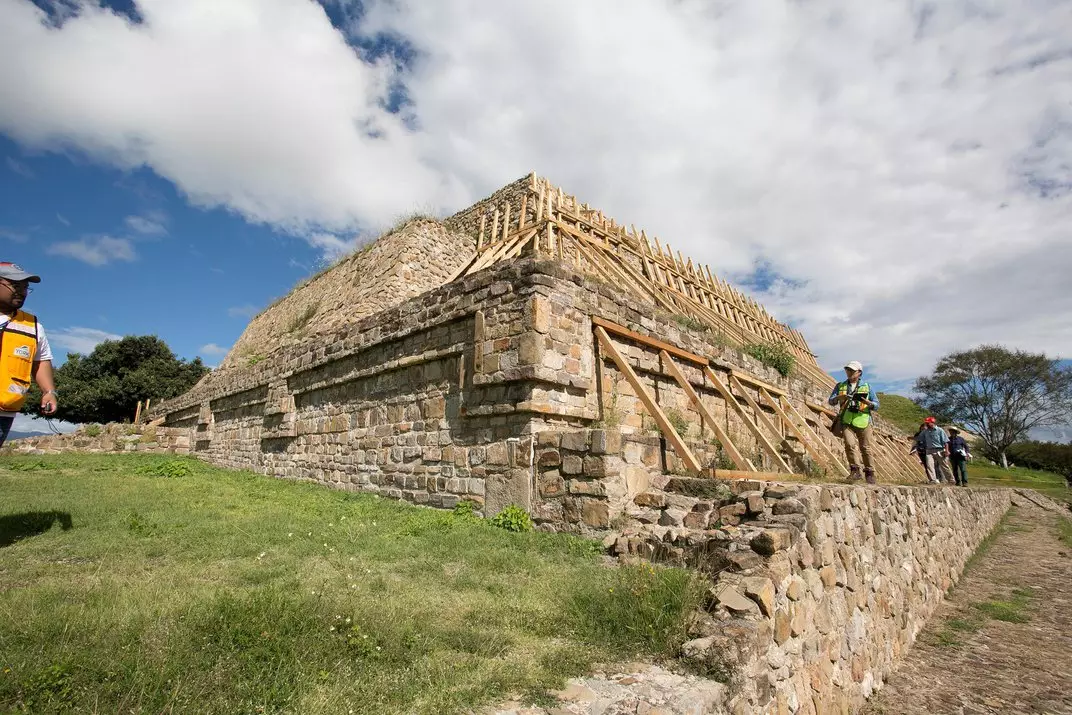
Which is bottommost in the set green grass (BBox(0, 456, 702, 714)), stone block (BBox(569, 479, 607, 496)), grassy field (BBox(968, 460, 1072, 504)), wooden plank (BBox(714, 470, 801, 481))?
grassy field (BBox(968, 460, 1072, 504))

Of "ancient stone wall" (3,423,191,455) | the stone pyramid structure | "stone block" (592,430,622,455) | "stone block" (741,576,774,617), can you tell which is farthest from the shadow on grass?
"ancient stone wall" (3,423,191,455)

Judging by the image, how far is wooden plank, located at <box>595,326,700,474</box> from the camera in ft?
23.0

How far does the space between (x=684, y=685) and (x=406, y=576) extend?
2.65m

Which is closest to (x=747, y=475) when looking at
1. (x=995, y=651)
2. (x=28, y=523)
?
(x=995, y=651)

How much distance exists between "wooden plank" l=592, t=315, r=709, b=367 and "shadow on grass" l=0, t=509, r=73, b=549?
6.81 metres

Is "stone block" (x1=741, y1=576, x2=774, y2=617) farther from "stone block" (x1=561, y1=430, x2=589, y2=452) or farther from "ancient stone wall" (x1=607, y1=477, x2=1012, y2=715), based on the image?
"stone block" (x1=561, y1=430, x2=589, y2=452)

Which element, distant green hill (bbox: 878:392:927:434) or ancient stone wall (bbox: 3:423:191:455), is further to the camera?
distant green hill (bbox: 878:392:927:434)

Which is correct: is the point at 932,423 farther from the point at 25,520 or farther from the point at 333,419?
the point at 25,520

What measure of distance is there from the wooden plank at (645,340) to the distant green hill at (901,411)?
30787mm

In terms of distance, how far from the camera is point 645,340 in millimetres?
8805

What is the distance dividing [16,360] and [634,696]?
5368 mm

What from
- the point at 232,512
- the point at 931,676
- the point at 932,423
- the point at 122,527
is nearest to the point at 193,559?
the point at 122,527

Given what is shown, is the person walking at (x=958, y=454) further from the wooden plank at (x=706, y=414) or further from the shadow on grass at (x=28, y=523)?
the shadow on grass at (x=28, y=523)

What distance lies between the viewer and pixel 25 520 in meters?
6.23
